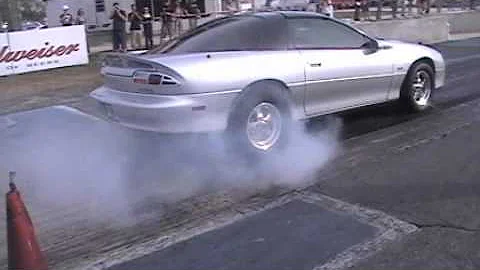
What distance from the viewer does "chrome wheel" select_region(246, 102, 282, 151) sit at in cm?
610

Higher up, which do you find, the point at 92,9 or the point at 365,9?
the point at 92,9

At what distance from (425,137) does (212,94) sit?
8.54ft

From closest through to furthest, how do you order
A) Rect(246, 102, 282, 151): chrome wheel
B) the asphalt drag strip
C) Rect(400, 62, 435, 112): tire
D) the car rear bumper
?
the asphalt drag strip → the car rear bumper → Rect(246, 102, 282, 151): chrome wheel → Rect(400, 62, 435, 112): tire

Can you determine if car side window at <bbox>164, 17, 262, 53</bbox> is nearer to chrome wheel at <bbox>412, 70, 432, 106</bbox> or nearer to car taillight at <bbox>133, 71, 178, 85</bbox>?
car taillight at <bbox>133, 71, 178, 85</bbox>

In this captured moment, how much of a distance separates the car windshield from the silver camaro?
0.01 meters

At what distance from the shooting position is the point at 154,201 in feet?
16.8

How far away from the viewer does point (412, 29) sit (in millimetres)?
20672

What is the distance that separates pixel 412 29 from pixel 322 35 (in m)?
15.0

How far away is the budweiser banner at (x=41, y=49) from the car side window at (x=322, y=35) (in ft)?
33.7

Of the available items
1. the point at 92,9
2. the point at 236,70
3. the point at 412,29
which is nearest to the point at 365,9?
the point at 412,29

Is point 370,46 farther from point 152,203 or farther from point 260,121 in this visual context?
point 152,203

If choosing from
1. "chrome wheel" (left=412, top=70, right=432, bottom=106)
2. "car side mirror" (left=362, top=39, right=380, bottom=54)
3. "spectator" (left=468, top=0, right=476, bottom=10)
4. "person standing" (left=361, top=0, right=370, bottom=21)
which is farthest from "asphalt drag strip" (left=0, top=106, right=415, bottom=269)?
"spectator" (left=468, top=0, right=476, bottom=10)

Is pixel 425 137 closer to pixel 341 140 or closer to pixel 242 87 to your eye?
pixel 341 140

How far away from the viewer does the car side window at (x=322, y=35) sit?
660cm
